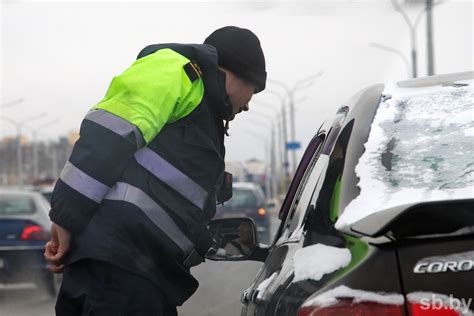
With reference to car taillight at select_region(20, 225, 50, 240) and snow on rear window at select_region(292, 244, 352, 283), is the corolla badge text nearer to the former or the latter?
snow on rear window at select_region(292, 244, 352, 283)

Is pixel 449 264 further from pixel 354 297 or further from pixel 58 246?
pixel 58 246

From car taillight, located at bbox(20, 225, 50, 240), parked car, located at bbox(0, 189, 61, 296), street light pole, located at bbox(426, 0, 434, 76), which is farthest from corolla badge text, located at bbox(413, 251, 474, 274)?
street light pole, located at bbox(426, 0, 434, 76)

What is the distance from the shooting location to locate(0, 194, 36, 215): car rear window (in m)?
13.3

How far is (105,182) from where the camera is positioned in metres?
3.09

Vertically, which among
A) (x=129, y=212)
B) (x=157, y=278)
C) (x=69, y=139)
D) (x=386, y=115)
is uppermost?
(x=386, y=115)

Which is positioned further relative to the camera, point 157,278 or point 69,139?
point 69,139

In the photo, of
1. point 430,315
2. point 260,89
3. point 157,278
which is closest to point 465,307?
point 430,315

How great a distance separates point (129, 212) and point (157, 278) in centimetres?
22

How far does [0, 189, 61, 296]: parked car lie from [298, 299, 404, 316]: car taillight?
10734 millimetres

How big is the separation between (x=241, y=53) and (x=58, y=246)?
86 centimetres

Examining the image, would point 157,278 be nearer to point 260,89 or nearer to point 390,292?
point 260,89

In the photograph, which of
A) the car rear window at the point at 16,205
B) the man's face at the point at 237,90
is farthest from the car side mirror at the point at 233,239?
the car rear window at the point at 16,205

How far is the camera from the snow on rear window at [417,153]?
2.39 metres

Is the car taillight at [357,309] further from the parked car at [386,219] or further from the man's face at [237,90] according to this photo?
the man's face at [237,90]
